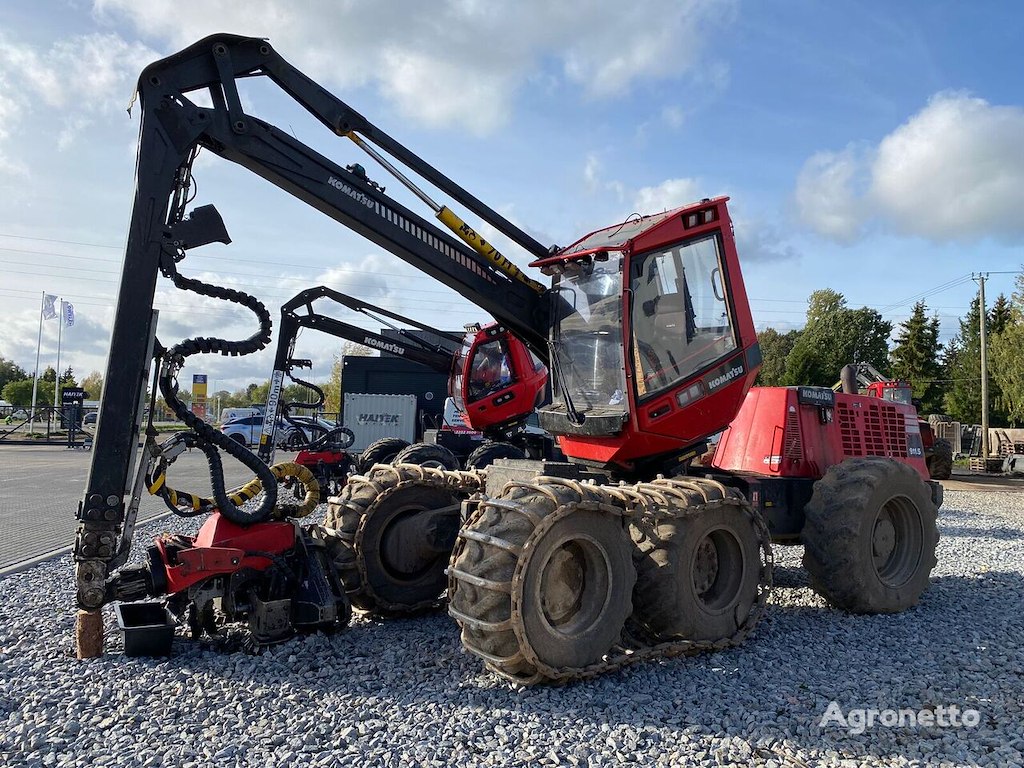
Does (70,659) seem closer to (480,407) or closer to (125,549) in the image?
(125,549)

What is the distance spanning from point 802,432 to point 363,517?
421 centimetres

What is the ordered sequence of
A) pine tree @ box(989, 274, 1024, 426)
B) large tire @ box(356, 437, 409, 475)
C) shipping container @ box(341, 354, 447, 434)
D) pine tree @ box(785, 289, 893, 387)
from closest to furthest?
large tire @ box(356, 437, 409, 475), shipping container @ box(341, 354, 447, 434), pine tree @ box(989, 274, 1024, 426), pine tree @ box(785, 289, 893, 387)

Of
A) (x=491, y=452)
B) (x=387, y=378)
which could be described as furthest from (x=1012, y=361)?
(x=491, y=452)

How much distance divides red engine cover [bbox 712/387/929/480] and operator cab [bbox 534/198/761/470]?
4.64 ft

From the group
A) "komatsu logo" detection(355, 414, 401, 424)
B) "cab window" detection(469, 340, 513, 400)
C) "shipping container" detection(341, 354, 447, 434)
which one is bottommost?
"komatsu logo" detection(355, 414, 401, 424)

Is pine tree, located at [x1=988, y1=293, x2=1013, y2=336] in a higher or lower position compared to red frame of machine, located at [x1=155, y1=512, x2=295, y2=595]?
higher

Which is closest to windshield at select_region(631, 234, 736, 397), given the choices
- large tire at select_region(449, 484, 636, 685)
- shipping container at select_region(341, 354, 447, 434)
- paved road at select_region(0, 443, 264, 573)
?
large tire at select_region(449, 484, 636, 685)

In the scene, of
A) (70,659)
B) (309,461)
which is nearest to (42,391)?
(309,461)

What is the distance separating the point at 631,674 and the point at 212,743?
2453 mm

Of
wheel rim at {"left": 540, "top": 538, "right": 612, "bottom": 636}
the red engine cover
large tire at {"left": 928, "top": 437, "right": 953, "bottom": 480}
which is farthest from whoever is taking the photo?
large tire at {"left": 928, "top": 437, "right": 953, "bottom": 480}

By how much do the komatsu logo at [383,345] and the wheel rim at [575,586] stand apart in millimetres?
11030

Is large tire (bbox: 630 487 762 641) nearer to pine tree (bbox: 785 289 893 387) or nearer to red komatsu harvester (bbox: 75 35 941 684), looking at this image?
red komatsu harvester (bbox: 75 35 941 684)

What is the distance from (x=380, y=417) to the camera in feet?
71.4

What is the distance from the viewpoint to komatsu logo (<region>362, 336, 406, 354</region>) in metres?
15.3
